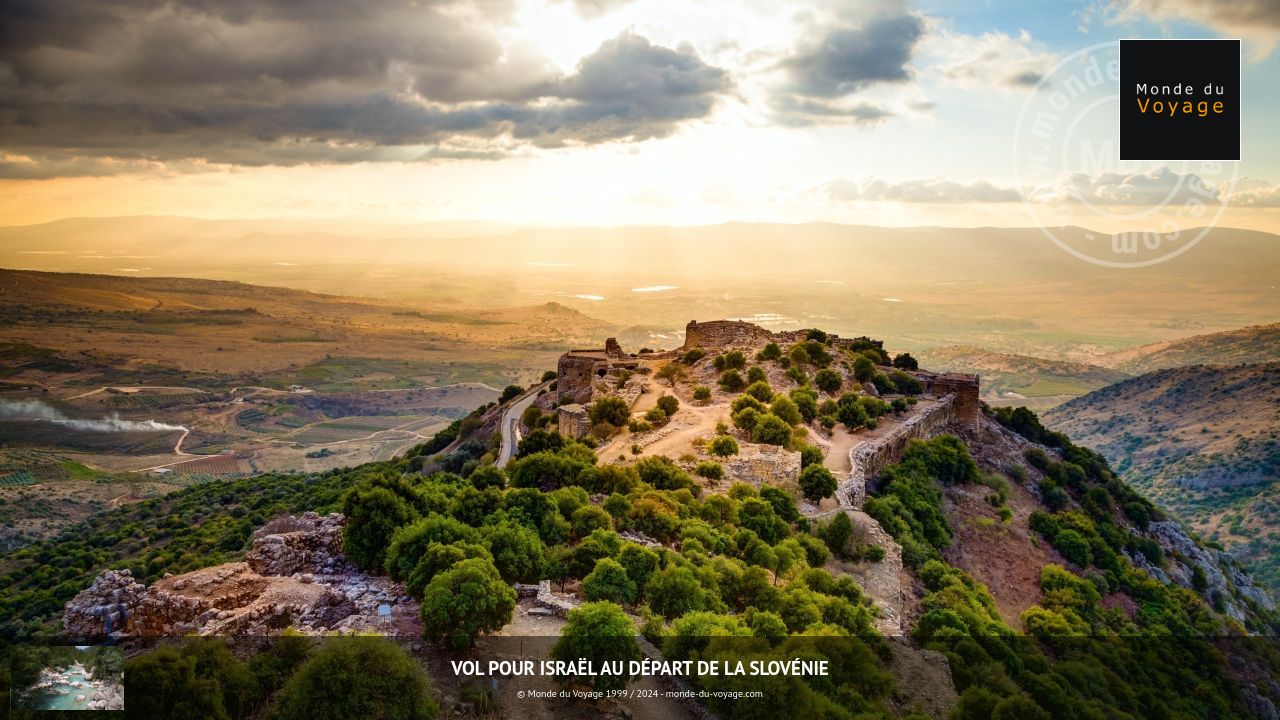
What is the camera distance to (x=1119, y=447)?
73.2 meters

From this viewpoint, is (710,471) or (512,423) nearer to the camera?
(710,471)

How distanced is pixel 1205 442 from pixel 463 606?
75622mm

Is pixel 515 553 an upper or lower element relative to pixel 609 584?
upper

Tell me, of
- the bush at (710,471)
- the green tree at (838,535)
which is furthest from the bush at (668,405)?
the green tree at (838,535)

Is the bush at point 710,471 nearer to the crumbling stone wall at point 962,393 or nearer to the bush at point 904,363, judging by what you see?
the crumbling stone wall at point 962,393

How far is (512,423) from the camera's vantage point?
48.6 m

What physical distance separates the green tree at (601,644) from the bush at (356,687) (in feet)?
8.77

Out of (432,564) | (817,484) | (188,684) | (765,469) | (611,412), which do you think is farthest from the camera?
(611,412)

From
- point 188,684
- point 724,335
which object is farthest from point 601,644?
point 724,335

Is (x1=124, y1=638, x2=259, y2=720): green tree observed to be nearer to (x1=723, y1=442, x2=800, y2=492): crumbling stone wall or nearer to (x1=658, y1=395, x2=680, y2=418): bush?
(x1=723, y1=442, x2=800, y2=492): crumbling stone wall

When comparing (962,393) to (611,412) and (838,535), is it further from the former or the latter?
(838,535)

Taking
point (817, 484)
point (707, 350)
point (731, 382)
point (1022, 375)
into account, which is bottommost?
point (1022, 375)

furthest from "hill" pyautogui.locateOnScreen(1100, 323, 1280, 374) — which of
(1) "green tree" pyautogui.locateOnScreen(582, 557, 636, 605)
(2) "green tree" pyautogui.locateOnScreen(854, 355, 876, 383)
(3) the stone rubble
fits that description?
(3) the stone rubble

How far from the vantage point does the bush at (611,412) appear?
3759 cm
